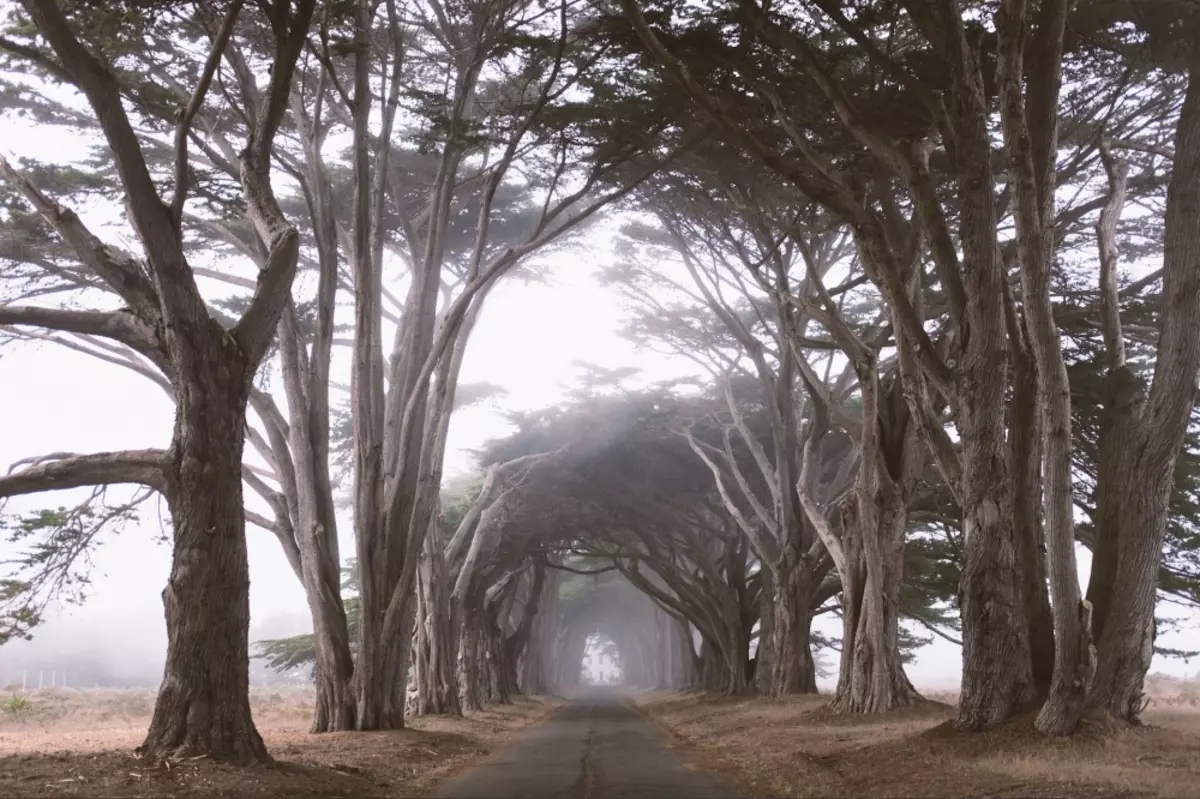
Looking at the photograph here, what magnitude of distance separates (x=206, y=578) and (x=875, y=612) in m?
9.37

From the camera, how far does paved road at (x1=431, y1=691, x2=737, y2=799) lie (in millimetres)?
7449

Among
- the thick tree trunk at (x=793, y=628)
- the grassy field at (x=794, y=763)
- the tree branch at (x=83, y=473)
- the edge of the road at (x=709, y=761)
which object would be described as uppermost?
the tree branch at (x=83, y=473)

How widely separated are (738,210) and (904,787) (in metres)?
9.17

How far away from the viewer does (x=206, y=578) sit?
7316 mm

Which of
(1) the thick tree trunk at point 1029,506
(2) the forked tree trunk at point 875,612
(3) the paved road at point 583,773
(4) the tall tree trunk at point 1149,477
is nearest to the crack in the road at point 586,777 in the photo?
(3) the paved road at point 583,773

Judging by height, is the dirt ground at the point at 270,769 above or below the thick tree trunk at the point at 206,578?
below

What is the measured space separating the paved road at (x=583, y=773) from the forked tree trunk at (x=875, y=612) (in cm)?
284

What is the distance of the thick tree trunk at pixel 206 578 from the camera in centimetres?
713

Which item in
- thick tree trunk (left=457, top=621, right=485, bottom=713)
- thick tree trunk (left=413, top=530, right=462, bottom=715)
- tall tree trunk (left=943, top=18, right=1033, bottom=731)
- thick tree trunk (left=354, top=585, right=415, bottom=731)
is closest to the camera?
tall tree trunk (left=943, top=18, right=1033, bottom=731)

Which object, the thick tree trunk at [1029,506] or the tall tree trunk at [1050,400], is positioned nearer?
the tall tree trunk at [1050,400]

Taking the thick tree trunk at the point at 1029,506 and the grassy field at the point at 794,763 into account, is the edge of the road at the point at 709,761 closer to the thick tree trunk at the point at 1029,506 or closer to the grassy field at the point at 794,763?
the grassy field at the point at 794,763

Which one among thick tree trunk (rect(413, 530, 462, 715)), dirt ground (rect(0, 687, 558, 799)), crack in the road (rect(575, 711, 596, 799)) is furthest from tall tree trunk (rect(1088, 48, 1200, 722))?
thick tree trunk (rect(413, 530, 462, 715))

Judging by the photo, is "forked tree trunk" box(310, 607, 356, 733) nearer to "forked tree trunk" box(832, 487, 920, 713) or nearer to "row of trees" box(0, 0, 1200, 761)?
"row of trees" box(0, 0, 1200, 761)

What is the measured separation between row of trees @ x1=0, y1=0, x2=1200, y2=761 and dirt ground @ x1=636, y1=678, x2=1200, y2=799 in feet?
1.34
